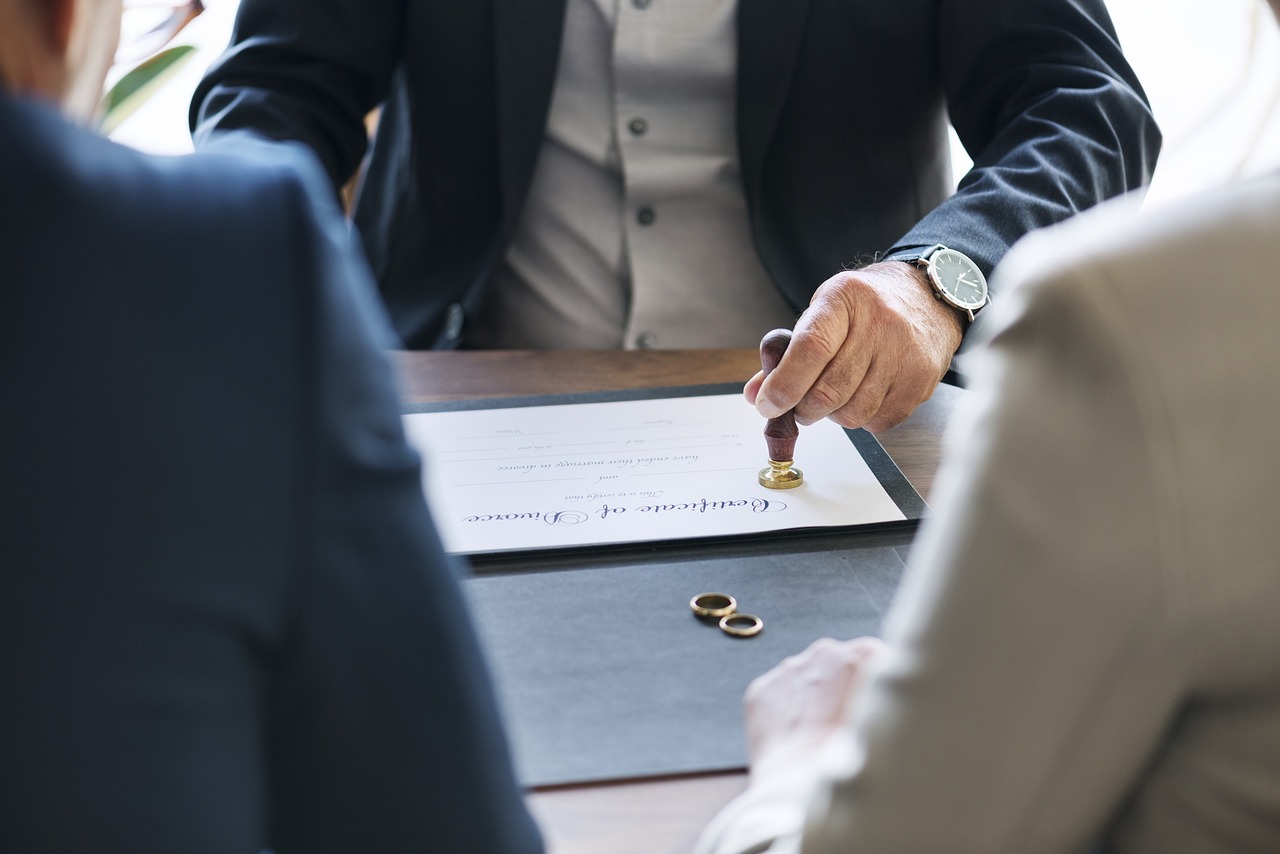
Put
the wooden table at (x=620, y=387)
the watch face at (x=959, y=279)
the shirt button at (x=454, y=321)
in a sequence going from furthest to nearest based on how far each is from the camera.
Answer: the shirt button at (x=454, y=321) → the watch face at (x=959, y=279) → the wooden table at (x=620, y=387)

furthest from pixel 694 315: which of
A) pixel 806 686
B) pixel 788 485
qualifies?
pixel 806 686

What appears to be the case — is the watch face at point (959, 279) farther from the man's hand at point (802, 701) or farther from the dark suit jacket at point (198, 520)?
the dark suit jacket at point (198, 520)

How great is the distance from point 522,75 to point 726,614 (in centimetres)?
87

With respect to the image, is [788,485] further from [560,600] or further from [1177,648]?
[1177,648]

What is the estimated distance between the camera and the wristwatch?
3.49 feet

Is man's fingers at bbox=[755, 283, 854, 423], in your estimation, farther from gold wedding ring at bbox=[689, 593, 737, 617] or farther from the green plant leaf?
the green plant leaf

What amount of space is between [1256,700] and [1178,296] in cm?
15

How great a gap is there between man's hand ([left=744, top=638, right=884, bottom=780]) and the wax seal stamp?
10.5 inches

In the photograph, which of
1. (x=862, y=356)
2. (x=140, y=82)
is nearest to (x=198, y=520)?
(x=862, y=356)

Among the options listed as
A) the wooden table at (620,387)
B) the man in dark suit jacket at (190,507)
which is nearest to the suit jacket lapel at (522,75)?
the wooden table at (620,387)

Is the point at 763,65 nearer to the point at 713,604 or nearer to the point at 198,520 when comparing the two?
the point at 713,604

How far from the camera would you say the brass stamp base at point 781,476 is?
897 mm

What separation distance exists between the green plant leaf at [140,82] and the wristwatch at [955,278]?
1.41 m

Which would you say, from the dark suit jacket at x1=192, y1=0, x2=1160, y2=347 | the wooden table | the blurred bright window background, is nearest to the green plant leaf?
the blurred bright window background
